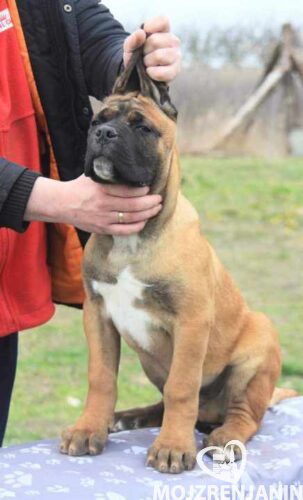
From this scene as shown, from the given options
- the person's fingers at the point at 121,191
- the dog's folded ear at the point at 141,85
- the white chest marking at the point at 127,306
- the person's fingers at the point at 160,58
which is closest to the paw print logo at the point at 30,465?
the white chest marking at the point at 127,306

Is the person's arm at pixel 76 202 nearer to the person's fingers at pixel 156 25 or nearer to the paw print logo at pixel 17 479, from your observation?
the person's fingers at pixel 156 25

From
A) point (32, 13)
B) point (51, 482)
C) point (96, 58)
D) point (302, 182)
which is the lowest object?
point (302, 182)

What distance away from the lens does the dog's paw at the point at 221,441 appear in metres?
2.92

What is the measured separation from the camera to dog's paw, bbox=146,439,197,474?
275 cm

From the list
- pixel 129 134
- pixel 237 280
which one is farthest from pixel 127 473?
pixel 237 280

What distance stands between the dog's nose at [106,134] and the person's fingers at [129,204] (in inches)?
8.6

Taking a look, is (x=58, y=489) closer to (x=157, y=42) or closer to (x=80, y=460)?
(x=80, y=460)

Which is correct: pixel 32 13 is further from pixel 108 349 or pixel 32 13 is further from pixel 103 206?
pixel 108 349

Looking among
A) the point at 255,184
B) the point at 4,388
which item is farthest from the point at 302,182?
the point at 4,388

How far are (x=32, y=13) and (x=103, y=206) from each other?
0.79 metres

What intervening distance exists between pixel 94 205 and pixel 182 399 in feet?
2.02

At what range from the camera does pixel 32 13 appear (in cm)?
311

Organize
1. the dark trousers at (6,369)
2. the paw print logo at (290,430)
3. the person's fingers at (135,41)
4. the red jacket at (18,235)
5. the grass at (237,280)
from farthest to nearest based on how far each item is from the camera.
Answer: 1. the grass at (237,280)
2. the dark trousers at (6,369)
3. the paw print logo at (290,430)
4. the red jacket at (18,235)
5. the person's fingers at (135,41)

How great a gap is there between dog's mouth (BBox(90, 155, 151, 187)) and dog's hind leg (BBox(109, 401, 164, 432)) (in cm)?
97
